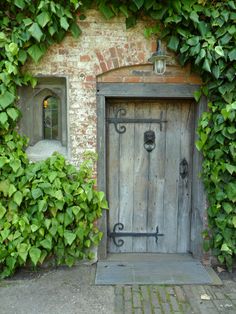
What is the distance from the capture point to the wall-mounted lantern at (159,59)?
9.34 feet

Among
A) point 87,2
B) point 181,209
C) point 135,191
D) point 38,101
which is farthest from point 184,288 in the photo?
point 87,2

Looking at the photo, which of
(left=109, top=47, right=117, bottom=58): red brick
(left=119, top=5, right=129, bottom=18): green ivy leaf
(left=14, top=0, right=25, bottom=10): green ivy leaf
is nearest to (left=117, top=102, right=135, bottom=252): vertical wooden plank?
(left=109, top=47, right=117, bottom=58): red brick

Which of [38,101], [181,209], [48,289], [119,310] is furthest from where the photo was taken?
[181,209]

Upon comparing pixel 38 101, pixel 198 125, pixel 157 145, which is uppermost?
pixel 38 101

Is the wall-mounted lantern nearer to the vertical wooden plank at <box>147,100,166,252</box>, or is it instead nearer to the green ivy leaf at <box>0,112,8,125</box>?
the vertical wooden plank at <box>147,100,166,252</box>

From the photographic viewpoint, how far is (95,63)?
10.1ft

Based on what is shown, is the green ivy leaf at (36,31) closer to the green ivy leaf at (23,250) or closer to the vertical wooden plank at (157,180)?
the vertical wooden plank at (157,180)

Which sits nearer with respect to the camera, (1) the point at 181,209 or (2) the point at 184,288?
(2) the point at 184,288

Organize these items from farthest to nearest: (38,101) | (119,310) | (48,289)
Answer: (38,101)
(48,289)
(119,310)

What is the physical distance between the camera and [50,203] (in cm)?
298

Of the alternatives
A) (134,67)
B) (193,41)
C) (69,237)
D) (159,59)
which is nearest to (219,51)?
(193,41)

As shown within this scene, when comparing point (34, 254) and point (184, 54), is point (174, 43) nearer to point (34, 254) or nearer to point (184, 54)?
point (184, 54)

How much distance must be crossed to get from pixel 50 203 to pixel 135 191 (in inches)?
41.4

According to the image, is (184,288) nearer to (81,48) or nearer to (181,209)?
(181,209)
